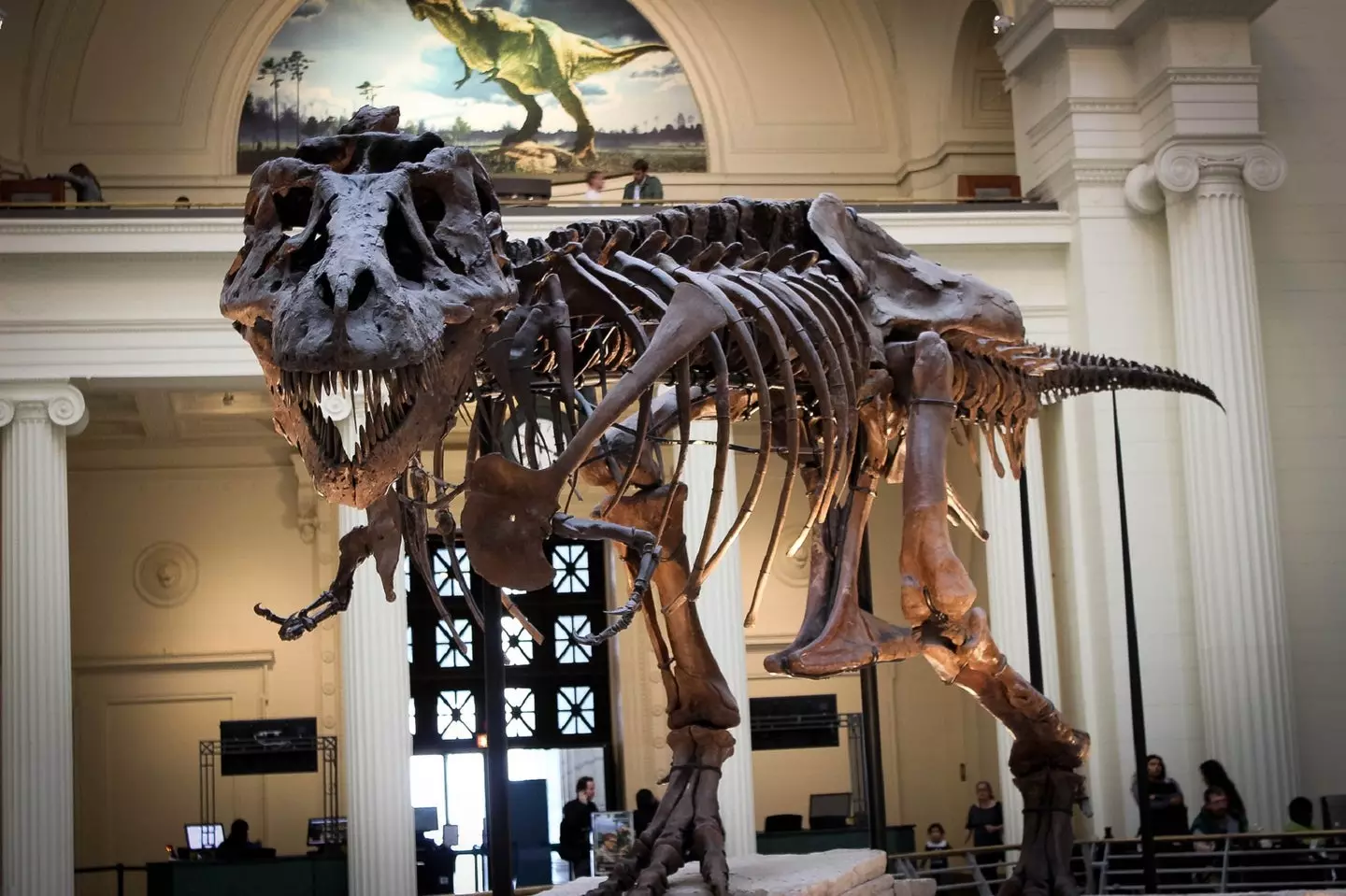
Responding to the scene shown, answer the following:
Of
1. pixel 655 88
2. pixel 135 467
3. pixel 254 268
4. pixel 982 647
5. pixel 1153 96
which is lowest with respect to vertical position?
pixel 982 647

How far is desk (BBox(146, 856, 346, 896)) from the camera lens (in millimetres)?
16703

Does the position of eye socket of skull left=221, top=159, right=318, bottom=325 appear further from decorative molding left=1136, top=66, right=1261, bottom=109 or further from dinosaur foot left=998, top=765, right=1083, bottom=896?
decorative molding left=1136, top=66, right=1261, bottom=109

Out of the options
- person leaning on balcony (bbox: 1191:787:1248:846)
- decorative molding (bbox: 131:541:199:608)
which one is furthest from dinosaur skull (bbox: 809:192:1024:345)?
decorative molding (bbox: 131:541:199:608)

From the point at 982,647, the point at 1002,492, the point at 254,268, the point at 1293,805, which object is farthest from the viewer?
the point at 1002,492

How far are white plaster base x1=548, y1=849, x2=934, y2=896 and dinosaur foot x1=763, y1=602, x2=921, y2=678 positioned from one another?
0.90 meters

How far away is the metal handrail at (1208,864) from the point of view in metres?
11.2

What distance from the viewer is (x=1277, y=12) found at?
20812 mm

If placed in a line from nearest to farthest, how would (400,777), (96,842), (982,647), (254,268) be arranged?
(254,268), (982,647), (400,777), (96,842)

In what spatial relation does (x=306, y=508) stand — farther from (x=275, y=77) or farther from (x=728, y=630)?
(x=728, y=630)

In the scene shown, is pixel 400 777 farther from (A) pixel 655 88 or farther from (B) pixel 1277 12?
(B) pixel 1277 12

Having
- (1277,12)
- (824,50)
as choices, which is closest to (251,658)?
(824,50)

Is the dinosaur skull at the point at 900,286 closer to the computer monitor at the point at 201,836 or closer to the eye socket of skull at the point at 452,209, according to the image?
the eye socket of skull at the point at 452,209

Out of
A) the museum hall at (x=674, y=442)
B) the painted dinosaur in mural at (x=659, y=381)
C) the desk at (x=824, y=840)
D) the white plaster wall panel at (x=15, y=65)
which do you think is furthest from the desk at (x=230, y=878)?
the white plaster wall panel at (x=15, y=65)

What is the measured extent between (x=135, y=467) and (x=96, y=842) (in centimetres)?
487
